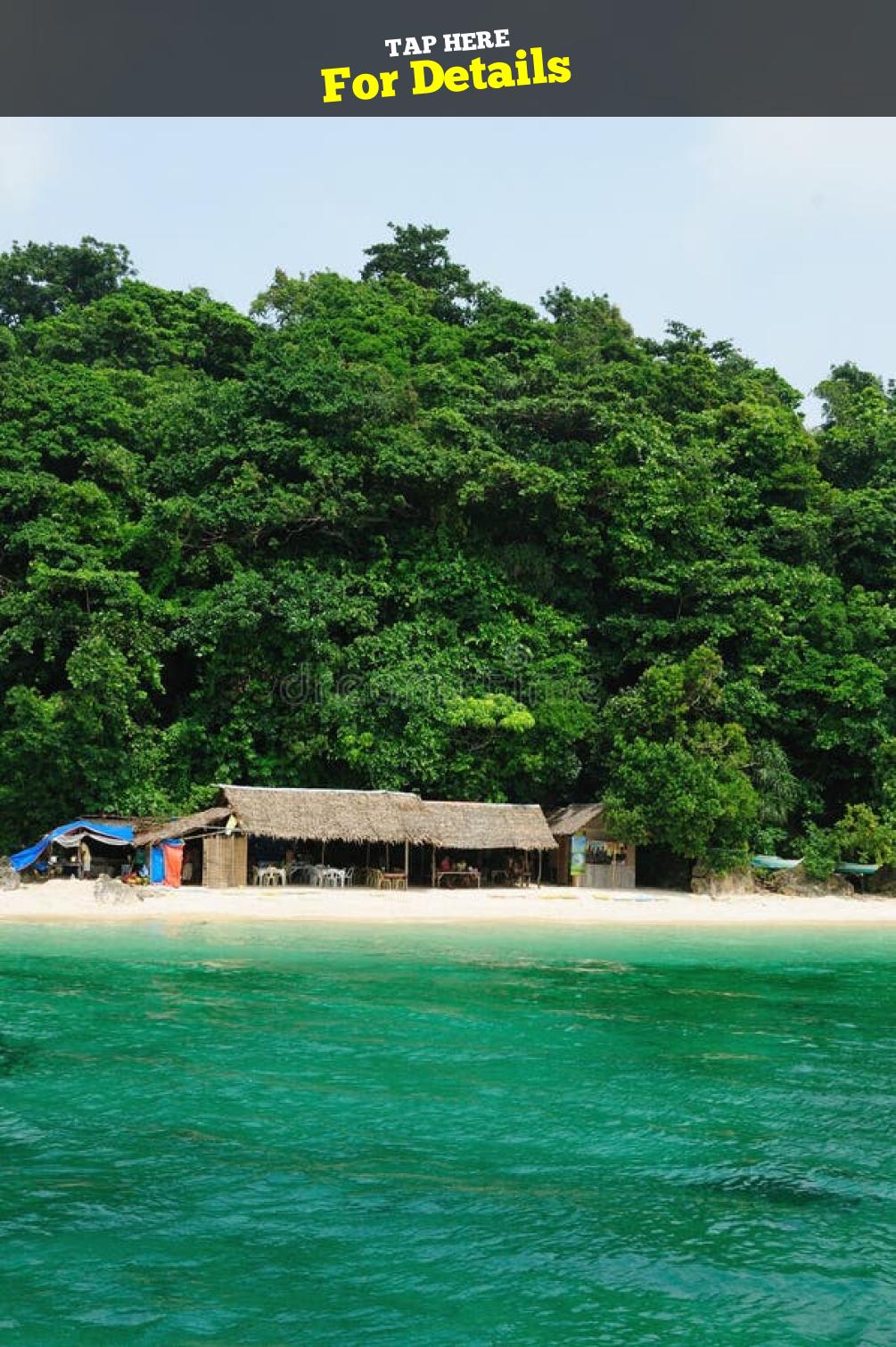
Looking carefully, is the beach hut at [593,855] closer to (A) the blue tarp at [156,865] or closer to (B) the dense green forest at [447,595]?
(B) the dense green forest at [447,595]

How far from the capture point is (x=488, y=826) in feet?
79.4

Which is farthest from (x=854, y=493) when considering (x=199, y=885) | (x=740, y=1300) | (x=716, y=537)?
(x=740, y=1300)

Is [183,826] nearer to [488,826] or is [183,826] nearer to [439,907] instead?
[439,907]

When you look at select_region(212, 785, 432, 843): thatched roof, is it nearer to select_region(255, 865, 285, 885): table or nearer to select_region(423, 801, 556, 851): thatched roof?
select_region(423, 801, 556, 851): thatched roof

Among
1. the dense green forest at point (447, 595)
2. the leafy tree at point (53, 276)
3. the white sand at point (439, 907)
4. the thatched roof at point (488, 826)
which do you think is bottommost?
the white sand at point (439, 907)

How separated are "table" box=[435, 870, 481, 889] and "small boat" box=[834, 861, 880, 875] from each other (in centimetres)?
804

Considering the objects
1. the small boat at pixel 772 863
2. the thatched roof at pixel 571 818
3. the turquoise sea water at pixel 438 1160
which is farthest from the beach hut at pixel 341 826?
the turquoise sea water at pixel 438 1160

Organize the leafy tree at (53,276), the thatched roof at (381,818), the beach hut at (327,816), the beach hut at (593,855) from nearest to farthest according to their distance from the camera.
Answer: the beach hut at (327,816) → the thatched roof at (381,818) → the beach hut at (593,855) → the leafy tree at (53,276)

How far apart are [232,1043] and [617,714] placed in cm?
1604

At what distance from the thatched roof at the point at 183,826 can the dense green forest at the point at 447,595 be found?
1471 mm

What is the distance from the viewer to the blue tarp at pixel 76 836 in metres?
21.5

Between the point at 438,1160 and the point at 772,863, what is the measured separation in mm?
18530

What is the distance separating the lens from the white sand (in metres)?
20.3

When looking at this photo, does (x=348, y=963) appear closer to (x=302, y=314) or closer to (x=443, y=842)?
(x=443, y=842)
